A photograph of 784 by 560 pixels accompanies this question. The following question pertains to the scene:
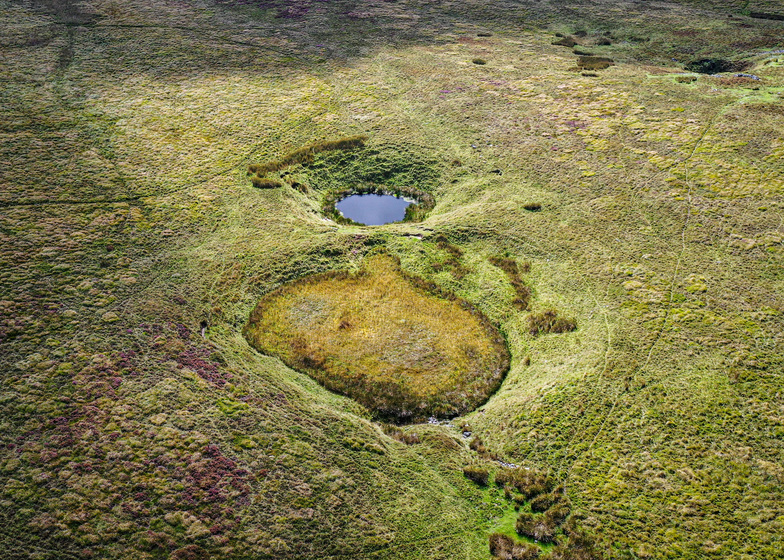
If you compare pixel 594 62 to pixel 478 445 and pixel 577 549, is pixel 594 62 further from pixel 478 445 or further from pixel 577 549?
pixel 577 549

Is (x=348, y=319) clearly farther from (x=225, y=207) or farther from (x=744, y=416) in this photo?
(x=744, y=416)

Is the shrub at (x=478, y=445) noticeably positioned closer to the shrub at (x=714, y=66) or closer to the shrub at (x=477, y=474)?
the shrub at (x=477, y=474)

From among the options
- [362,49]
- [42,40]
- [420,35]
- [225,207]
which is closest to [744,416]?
[225,207]

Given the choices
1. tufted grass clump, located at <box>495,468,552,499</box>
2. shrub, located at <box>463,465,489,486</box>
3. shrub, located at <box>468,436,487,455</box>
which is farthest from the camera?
Answer: shrub, located at <box>468,436,487,455</box>

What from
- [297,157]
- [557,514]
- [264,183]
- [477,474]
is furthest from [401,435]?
[297,157]

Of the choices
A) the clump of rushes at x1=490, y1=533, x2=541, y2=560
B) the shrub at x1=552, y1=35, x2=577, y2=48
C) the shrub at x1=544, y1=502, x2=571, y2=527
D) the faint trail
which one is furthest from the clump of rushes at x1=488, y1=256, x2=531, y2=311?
the shrub at x1=552, y1=35, x2=577, y2=48

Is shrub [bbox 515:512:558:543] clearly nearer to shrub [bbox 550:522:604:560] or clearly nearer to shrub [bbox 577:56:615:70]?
shrub [bbox 550:522:604:560]
